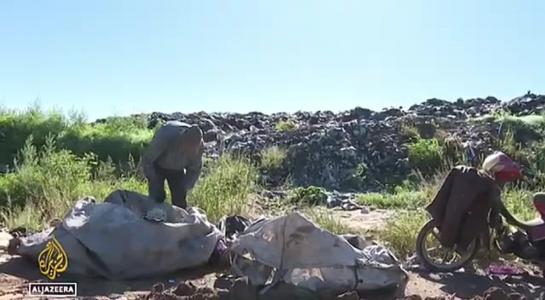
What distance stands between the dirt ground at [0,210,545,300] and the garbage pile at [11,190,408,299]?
83 millimetres

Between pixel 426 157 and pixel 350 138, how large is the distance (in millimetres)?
2319

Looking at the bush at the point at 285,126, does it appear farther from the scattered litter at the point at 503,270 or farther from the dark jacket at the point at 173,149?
the scattered litter at the point at 503,270

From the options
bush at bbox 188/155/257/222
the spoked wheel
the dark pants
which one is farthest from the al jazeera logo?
the spoked wheel

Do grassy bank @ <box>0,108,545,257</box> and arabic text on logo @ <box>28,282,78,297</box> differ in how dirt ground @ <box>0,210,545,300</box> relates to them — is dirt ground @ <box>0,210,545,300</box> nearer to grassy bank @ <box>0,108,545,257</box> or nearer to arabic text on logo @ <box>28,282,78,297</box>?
arabic text on logo @ <box>28,282,78,297</box>

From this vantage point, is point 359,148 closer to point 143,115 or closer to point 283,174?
point 283,174

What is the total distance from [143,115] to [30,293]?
13272 mm

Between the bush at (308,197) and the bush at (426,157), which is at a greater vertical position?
the bush at (426,157)

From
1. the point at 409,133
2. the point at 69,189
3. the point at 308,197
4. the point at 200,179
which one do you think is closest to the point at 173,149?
the point at 200,179

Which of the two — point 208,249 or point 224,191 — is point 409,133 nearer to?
point 224,191

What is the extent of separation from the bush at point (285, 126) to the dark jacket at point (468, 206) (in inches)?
403

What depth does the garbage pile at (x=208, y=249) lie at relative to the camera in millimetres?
3617

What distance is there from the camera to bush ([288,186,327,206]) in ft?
27.4

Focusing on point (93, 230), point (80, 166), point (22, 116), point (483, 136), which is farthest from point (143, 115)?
point (93, 230)

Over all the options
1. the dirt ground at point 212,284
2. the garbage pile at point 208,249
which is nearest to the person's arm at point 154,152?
the garbage pile at point 208,249
